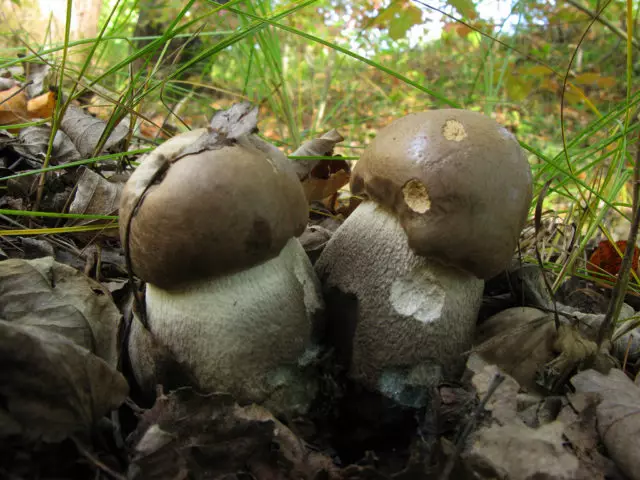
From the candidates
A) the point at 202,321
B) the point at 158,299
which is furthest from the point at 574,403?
the point at 158,299

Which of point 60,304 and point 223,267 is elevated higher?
point 223,267

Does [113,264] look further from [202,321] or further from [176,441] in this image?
[176,441]

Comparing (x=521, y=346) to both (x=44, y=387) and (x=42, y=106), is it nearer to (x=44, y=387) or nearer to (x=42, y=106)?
(x=44, y=387)

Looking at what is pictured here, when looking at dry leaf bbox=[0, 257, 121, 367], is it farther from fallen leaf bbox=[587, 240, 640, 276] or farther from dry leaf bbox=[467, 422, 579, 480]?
fallen leaf bbox=[587, 240, 640, 276]

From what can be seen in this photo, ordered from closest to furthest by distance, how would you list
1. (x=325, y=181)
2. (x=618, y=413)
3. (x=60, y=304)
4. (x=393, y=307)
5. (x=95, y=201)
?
(x=618, y=413) → (x=60, y=304) → (x=393, y=307) → (x=95, y=201) → (x=325, y=181)

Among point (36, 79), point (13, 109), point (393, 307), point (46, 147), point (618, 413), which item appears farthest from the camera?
point (36, 79)

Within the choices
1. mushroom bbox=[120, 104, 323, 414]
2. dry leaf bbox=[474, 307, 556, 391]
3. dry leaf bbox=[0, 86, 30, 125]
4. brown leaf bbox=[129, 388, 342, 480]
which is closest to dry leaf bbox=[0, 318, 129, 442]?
brown leaf bbox=[129, 388, 342, 480]

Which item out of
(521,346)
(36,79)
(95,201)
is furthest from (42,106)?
(521,346)
